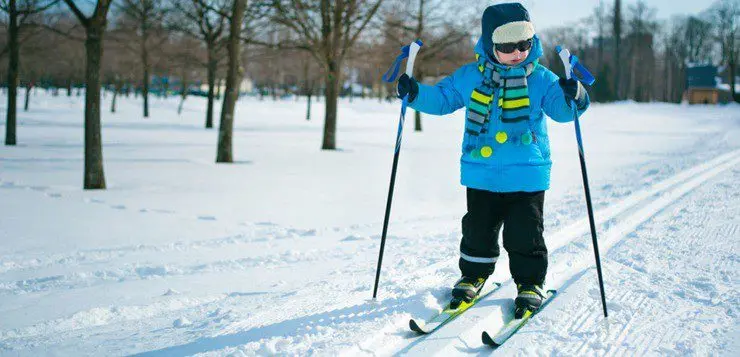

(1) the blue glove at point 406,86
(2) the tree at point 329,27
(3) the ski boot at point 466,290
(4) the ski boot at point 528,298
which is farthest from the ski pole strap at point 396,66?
(2) the tree at point 329,27

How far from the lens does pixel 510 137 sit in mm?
Result: 3182

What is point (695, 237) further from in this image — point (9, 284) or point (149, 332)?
point (9, 284)

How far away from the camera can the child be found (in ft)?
10.3

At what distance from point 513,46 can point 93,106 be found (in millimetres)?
7051

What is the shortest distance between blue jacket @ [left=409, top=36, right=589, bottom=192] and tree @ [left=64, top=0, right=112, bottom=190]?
254 inches

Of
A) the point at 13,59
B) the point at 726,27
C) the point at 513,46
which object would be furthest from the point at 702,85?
the point at 513,46

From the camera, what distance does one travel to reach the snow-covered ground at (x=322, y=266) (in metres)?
2.82

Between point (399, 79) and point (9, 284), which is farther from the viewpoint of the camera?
point (9, 284)

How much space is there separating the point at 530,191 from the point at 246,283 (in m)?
2.19

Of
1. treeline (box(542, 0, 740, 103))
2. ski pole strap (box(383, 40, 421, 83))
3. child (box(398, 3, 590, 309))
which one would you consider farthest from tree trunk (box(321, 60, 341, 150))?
treeline (box(542, 0, 740, 103))

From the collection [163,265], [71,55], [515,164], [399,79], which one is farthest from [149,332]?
[71,55]

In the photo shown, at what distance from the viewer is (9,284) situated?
4008 millimetres

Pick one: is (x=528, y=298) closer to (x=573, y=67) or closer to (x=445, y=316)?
(x=445, y=316)

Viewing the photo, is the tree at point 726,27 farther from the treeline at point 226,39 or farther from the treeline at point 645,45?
the treeline at point 226,39
